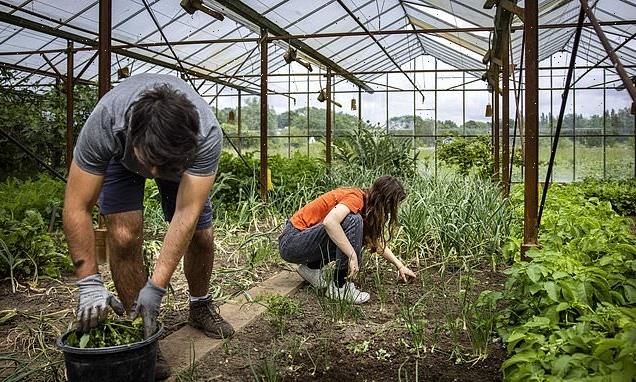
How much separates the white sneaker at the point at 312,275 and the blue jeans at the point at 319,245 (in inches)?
1.7

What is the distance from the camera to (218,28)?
10.0m

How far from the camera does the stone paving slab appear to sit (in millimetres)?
2664

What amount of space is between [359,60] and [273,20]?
246 inches

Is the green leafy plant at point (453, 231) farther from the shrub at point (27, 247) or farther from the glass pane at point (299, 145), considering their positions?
the glass pane at point (299, 145)

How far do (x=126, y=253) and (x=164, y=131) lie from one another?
91 centimetres

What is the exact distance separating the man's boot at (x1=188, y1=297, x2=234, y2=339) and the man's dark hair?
115 centimetres

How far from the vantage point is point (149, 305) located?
215 cm

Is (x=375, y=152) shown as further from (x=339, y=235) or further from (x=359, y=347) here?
(x=359, y=347)

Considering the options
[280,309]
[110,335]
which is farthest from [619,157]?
[110,335]

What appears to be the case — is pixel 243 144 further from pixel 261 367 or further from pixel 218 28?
pixel 261 367

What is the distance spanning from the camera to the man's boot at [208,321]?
2.95 m

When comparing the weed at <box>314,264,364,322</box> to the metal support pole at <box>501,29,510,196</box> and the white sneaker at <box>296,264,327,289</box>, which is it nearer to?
the white sneaker at <box>296,264,327,289</box>

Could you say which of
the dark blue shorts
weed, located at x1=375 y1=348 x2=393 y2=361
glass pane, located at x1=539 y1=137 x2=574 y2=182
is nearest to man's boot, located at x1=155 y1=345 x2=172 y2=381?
the dark blue shorts

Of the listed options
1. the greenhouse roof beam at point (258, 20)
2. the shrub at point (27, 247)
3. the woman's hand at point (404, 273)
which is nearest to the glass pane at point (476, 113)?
the greenhouse roof beam at point (258, 20)
